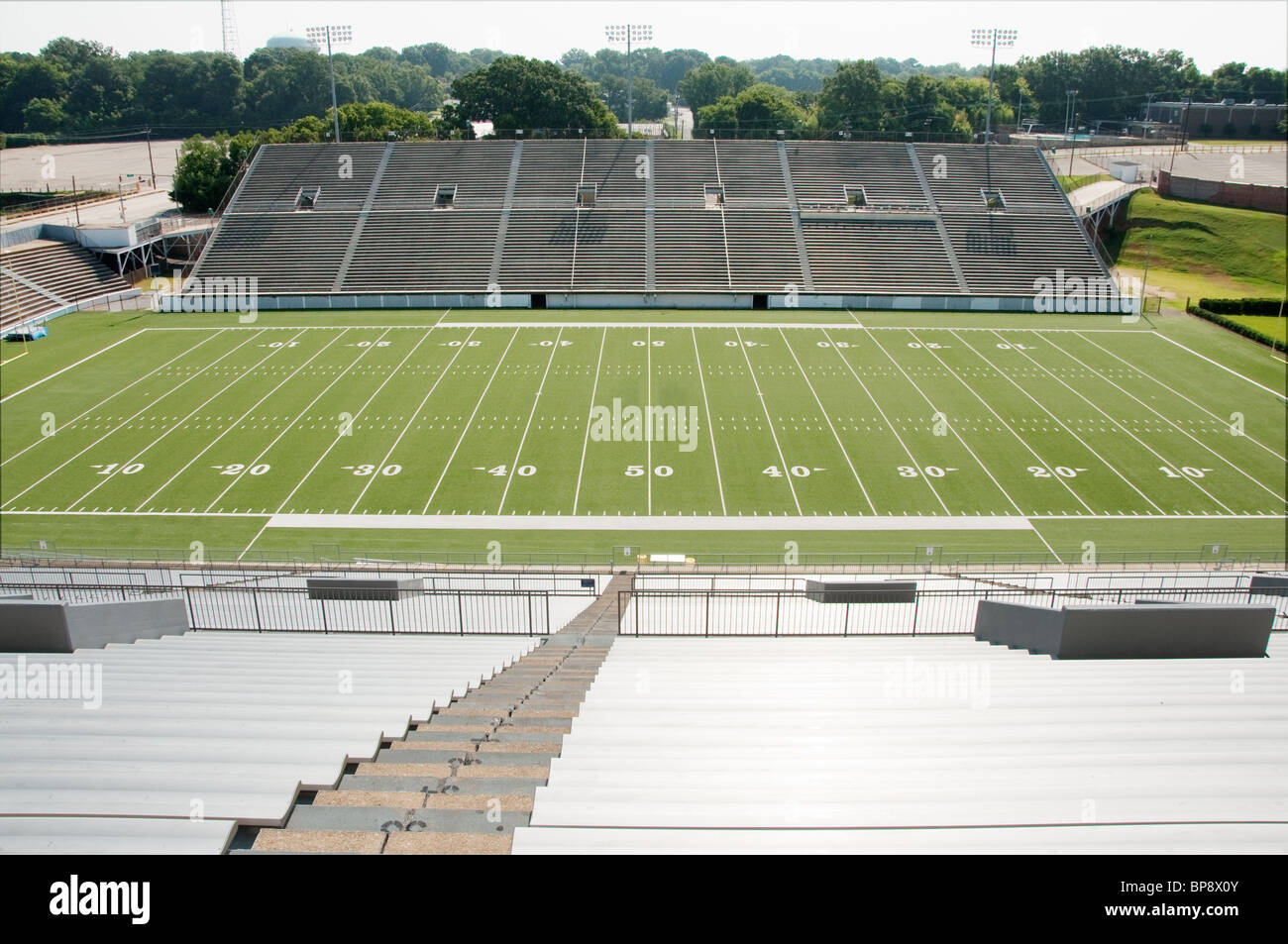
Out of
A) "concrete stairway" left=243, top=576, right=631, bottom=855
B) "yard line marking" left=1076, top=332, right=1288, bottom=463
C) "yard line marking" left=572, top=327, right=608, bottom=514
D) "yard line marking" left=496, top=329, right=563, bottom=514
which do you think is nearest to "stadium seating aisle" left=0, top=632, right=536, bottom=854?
"concrete stairway" left=243, top=576, right=631, bottom=855

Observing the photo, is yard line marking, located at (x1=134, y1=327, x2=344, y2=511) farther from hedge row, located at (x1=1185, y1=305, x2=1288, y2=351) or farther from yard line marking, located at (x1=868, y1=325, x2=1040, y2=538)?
hedge row, located at (x1=1185, y1=305, x2=1288, y2=351)

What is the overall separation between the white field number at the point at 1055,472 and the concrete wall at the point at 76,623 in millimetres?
22629

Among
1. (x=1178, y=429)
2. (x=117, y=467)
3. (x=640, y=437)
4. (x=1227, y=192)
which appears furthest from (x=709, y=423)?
(x=1227, y=192)

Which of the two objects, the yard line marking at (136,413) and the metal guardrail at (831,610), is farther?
the yard line marking at (136,413)

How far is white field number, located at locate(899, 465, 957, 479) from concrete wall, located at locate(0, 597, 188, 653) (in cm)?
1951

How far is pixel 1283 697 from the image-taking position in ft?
27.7

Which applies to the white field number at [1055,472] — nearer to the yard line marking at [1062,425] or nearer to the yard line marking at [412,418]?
the yard line marking at [1062,425]

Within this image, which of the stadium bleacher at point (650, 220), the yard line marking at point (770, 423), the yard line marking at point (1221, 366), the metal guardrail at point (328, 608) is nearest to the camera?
the metal guardrail at point (328, 608)

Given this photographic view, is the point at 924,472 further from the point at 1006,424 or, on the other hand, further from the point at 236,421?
the point at 236,421

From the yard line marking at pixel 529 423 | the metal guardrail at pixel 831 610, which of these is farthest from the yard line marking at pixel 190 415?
the metal guardrail at pixel 831 610

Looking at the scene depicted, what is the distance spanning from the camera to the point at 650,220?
49188mm

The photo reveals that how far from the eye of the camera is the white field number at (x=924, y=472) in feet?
84.1

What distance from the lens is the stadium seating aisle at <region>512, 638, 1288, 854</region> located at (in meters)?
5.05
